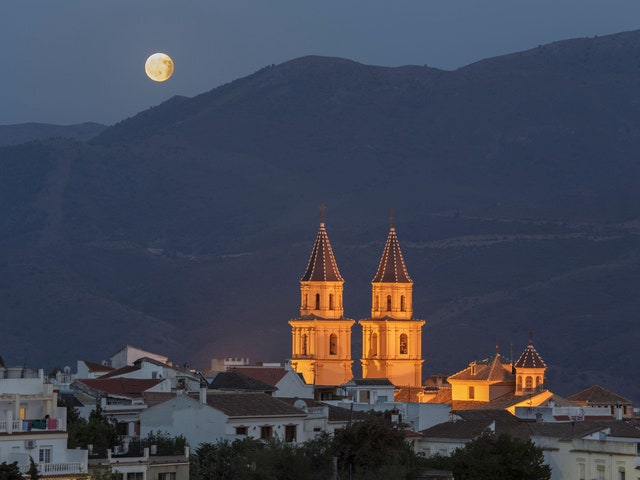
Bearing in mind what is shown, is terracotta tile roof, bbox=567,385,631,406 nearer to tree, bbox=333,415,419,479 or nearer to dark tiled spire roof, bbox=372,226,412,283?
dark tiled spire roof, bbox=372,226,412,283

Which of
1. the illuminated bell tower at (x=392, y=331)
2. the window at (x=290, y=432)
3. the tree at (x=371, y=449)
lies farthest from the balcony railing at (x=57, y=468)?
the illuminated bell tower at (x=392, y=331)

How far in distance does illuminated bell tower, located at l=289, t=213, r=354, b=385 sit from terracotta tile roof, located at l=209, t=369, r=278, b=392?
190 ft

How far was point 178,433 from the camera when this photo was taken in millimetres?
62250

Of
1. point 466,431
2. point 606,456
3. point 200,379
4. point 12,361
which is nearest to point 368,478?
point 606,456

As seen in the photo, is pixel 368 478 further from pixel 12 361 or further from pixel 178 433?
pixel 12 361

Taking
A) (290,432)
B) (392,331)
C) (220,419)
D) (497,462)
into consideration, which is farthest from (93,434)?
(392,331)

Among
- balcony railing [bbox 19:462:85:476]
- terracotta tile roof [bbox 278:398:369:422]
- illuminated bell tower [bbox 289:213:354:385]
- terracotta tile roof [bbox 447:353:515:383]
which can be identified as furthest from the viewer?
illuminated bell tower [bbox 289:213:354:385]

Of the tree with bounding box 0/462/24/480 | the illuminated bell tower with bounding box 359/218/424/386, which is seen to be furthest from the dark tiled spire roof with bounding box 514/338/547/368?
the tree with bounding box 0/462/24/480

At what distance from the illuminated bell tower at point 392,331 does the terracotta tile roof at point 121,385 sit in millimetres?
61529

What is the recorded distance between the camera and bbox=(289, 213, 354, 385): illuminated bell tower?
136 meters

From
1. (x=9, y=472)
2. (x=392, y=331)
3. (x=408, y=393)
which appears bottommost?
(x=9, y=472)

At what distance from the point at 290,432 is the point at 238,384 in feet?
36.9

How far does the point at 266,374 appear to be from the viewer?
3371 inches

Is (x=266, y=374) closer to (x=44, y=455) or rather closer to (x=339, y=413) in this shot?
(x=339, y=413)
